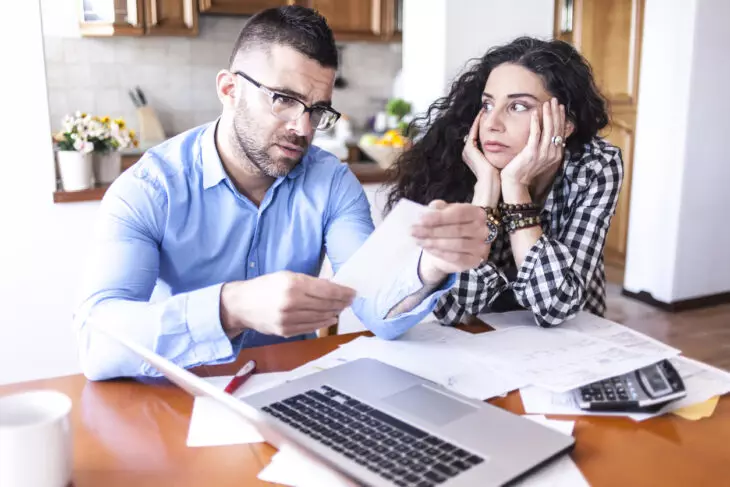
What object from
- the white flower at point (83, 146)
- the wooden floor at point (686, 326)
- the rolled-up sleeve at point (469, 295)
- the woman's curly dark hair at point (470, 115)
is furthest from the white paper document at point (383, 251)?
the wooden floor at point (686, 326)

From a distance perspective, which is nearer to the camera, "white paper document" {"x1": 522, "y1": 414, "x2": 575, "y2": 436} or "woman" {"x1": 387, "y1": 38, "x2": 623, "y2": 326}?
"white paper document" {"x1": 522, "y1": 414, "x2": 575, "y2": 436}

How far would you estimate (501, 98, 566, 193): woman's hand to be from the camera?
1.55 meters

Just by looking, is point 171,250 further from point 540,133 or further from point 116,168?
point 116,168

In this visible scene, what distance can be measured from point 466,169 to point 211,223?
687 millimetres

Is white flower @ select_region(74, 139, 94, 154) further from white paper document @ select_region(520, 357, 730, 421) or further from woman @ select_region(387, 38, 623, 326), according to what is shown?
white paper document @ select_region(520, 357, 730, 421)

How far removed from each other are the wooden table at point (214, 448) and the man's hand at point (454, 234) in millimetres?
232

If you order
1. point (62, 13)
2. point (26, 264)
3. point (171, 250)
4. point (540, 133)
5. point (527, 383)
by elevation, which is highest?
point (62, 13)

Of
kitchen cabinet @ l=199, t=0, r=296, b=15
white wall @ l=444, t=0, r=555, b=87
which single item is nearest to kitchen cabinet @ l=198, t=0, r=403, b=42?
kitchen cabinet @ l=199, t=0, r=296, b=15

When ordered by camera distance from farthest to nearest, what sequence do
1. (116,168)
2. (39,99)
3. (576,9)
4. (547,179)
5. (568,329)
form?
(576,9), (116,168), (39,99), (547,179), (568,329)

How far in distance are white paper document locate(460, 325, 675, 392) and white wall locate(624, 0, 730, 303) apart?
9.24 feet

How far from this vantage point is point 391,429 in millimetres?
845

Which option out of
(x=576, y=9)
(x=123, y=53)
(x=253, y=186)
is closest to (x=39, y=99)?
(x=253, y=186)

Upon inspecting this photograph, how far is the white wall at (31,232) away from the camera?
212 centimetres

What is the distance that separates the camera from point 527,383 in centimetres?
105
